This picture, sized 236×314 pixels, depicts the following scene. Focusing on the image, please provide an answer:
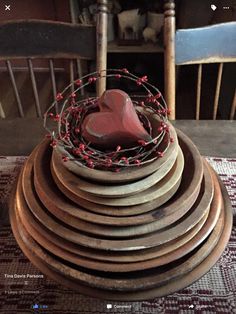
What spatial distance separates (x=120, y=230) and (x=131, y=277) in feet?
0.24

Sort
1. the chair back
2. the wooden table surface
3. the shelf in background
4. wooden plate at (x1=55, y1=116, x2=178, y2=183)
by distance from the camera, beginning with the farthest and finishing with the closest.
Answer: the shelf in background
the chair back
the wooden table surface
wooden plate at (x1=55, y1=116, x2=178, y2=183)

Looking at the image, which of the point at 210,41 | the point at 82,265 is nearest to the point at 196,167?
the point at 82,265

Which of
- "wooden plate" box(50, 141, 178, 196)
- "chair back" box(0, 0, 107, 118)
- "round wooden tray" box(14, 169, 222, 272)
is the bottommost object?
"round wooden tray" box(14, 169, 222, 272)

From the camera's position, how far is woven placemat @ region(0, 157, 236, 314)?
565 mm

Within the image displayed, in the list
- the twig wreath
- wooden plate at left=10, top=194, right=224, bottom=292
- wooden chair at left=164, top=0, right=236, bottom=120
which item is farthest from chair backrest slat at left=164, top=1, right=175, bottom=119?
wooden plate at left=10, top=194, right=224, bottom=292

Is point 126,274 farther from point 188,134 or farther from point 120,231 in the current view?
point 188,134

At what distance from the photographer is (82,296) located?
582 mm

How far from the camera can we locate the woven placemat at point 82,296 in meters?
0.56

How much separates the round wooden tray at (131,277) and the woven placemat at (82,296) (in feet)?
0.22

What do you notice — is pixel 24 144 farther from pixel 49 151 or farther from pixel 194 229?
pixel 194 229

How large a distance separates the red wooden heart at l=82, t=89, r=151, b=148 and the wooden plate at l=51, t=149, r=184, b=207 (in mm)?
66

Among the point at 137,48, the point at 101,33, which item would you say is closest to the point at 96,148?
the point at 101,33

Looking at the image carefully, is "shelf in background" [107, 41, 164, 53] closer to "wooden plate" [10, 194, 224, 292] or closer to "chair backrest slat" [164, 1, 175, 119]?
"chair backrest slat" [164, 1, 175, 119]

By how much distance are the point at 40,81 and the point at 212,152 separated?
1.93m
